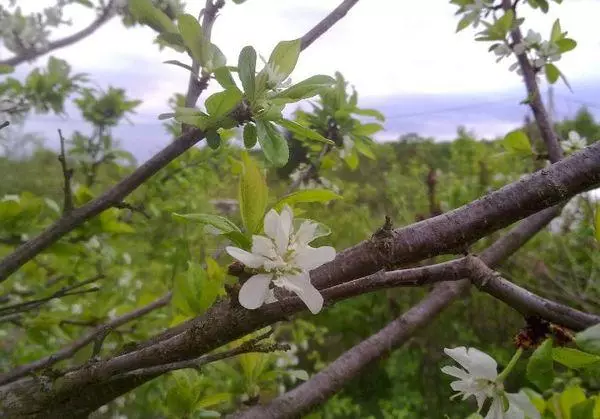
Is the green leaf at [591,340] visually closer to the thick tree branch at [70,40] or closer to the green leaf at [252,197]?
the green leaf at [252,197]

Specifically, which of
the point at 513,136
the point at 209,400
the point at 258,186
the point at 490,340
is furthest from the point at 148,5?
the point at 490,340

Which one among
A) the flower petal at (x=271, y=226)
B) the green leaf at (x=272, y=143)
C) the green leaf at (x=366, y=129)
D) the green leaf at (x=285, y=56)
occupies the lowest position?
the flower petal at (x=271, y=226)

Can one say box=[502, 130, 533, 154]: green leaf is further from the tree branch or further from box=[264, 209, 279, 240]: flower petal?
box=[264, 209, 279, 240]: flower petal

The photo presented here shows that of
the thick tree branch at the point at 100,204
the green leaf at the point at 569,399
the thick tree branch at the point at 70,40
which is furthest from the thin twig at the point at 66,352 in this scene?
the thick tree branch at the point at 70,40

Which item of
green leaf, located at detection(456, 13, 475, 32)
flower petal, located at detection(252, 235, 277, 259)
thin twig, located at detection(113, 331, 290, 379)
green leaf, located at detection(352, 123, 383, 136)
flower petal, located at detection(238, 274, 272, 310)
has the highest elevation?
green leaf, located at detection(456, 13, 475, 32)

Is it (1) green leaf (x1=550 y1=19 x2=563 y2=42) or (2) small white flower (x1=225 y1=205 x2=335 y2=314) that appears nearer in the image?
(2) small white flower (x1=225 y1=205 x2=335 y2=314)

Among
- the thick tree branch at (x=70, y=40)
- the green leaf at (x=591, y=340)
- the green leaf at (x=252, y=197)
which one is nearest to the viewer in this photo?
the green leaf at (x=591, y=340)

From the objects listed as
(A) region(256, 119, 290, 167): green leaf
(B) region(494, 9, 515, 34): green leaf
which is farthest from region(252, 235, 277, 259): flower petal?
(B) region(494, 9, 515, 34): green leaf
